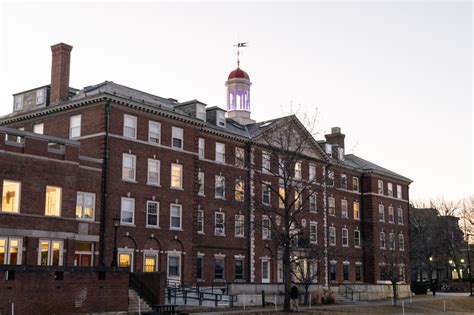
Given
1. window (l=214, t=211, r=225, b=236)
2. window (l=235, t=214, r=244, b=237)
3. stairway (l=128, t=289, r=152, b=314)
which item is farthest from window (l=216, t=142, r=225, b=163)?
stairway (l=128, t=289, r=152, b=314)

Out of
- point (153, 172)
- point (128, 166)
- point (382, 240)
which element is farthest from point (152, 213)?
point (382, 240)

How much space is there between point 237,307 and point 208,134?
1614 cm

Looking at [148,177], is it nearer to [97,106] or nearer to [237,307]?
[97,106]

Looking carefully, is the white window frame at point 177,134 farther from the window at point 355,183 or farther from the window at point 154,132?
the window at point 355,183

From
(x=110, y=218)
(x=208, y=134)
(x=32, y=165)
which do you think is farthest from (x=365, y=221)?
(x=32, y=165)

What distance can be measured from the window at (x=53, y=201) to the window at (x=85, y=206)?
2.37 m

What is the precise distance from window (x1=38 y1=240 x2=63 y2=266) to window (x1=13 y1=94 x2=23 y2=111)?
1744cm

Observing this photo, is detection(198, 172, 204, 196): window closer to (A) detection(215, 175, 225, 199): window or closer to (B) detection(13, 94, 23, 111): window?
(A) detection(215, 175, 225, 199): window

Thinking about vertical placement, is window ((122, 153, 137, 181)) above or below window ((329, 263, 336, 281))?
above

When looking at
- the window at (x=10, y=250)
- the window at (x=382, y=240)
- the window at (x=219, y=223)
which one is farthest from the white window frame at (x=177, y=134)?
the window at (x=382, y=240)

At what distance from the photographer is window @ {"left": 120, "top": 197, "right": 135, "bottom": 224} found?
4509 centimetres

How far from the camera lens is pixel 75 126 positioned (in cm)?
4669

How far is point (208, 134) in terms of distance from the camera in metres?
54.3

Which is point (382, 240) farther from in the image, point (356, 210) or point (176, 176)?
point (176, 176)
